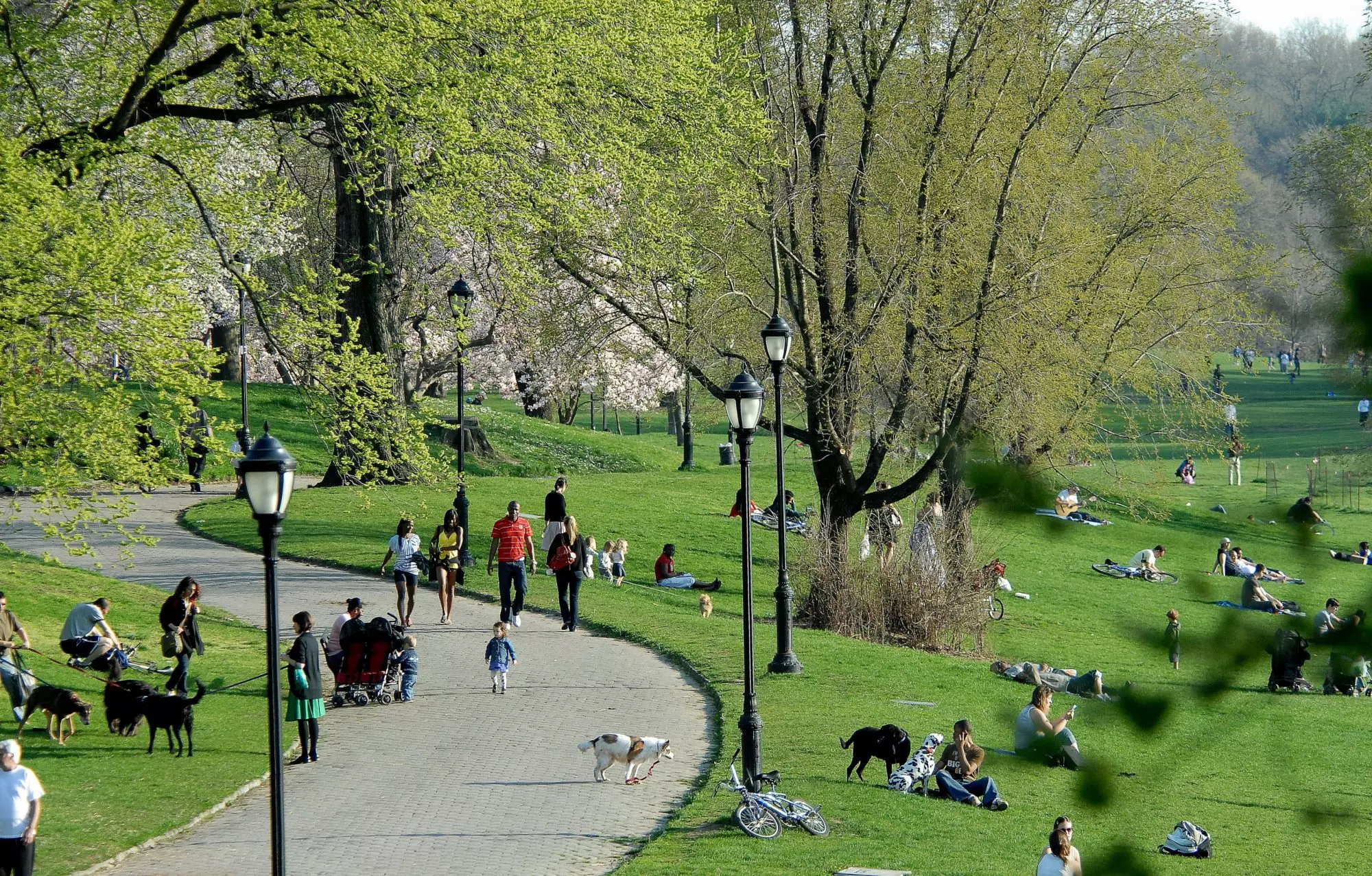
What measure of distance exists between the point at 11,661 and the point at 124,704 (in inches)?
54.1

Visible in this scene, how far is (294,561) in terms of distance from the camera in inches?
1053

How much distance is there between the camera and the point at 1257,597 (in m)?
2.07

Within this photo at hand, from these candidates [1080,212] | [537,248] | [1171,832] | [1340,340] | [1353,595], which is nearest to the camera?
[1340,340]

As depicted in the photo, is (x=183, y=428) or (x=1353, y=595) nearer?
(x=1353, y=595)

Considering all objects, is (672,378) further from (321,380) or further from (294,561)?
(321,380)

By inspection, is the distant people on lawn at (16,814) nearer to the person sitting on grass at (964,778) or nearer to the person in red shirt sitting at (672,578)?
the person sitting on grass at (964,778)

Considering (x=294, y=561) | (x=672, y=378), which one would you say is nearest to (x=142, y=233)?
(x=294, y=561)

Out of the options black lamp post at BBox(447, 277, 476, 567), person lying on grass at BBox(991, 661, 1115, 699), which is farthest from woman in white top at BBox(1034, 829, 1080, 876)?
black lamp post at BBox(447, 277, 476, 567)

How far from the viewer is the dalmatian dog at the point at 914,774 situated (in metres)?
14.3

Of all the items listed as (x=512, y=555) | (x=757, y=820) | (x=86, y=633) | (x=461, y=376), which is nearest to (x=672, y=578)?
(x=461, y=376)

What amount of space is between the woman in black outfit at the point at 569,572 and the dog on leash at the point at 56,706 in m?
7.11

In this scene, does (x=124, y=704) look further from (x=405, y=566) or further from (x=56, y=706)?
(x=405, y=566)

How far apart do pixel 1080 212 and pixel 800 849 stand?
54.7 feet

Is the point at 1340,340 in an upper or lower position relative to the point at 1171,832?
upper
